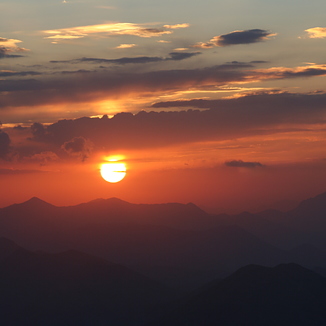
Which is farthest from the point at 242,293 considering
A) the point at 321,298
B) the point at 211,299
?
the point at 321,298

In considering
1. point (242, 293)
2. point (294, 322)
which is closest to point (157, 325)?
point (242, 293)

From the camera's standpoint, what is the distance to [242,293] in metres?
193

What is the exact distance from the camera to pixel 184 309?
200m

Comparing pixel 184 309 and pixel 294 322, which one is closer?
pixel 294 322

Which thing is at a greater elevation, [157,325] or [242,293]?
[242,293]

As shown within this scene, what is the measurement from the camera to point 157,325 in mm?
197250

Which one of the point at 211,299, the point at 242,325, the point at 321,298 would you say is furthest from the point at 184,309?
the point at 321,298

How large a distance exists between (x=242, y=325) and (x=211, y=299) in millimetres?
22043

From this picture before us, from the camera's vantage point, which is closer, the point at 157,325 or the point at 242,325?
the point at 242,325

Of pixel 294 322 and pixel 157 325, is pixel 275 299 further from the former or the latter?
pixel 157 325

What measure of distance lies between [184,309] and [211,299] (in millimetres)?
11398

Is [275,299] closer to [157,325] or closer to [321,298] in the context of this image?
[321,298]

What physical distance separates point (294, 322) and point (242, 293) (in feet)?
71.9

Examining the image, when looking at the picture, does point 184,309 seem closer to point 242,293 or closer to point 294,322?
point 242,293
